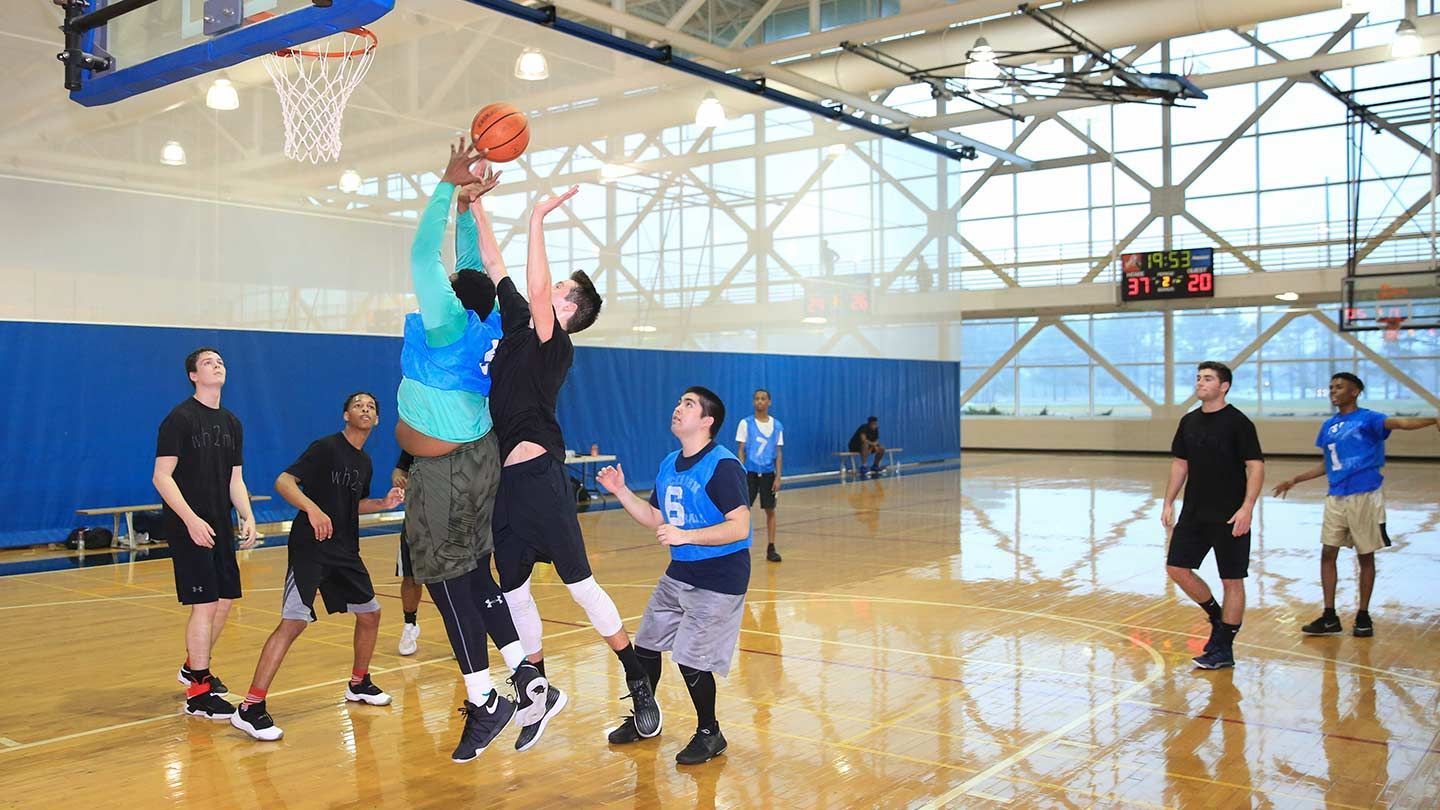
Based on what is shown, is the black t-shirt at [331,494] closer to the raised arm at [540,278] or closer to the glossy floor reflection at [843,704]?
the glossy floor reflection at [843,704]

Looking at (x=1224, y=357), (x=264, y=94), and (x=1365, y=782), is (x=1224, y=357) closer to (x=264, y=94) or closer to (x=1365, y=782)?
(x=264, y=94)

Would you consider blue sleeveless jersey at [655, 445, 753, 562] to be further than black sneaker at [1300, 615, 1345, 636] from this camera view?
No

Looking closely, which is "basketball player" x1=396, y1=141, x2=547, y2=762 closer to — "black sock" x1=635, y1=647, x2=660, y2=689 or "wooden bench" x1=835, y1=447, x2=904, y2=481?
"black sock" x1=635, y1=647, x2=660, y2=689

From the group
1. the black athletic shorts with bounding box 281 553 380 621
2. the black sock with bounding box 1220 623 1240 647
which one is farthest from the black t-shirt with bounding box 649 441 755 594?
the black sock with bounding box 1220 623 1240 647

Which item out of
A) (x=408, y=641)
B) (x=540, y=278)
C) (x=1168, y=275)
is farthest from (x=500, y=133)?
(x=1168, y=275)

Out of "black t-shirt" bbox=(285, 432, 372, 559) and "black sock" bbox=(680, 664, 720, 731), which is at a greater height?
"black t-shirt" bbox=(285, 432, 372, 559)

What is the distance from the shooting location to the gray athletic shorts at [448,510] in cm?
391

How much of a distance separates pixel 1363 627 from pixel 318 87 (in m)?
9.84

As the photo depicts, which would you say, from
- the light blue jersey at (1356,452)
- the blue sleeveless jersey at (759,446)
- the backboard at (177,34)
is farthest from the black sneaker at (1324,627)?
the backboard at (177,34)

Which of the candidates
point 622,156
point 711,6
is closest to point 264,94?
point 622,156

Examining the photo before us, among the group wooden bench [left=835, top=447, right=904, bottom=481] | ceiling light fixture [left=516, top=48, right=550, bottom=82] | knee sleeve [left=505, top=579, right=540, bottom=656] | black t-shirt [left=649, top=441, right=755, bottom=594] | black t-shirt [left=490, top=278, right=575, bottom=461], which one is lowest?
wooden bench [left=835, top=447, right=904, bottom=481]

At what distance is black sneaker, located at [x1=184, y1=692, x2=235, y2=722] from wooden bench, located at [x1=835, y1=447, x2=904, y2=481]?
15462 millimetres

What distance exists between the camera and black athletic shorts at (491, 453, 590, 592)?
4008 millimetres

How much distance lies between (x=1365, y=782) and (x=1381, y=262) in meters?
22.7
